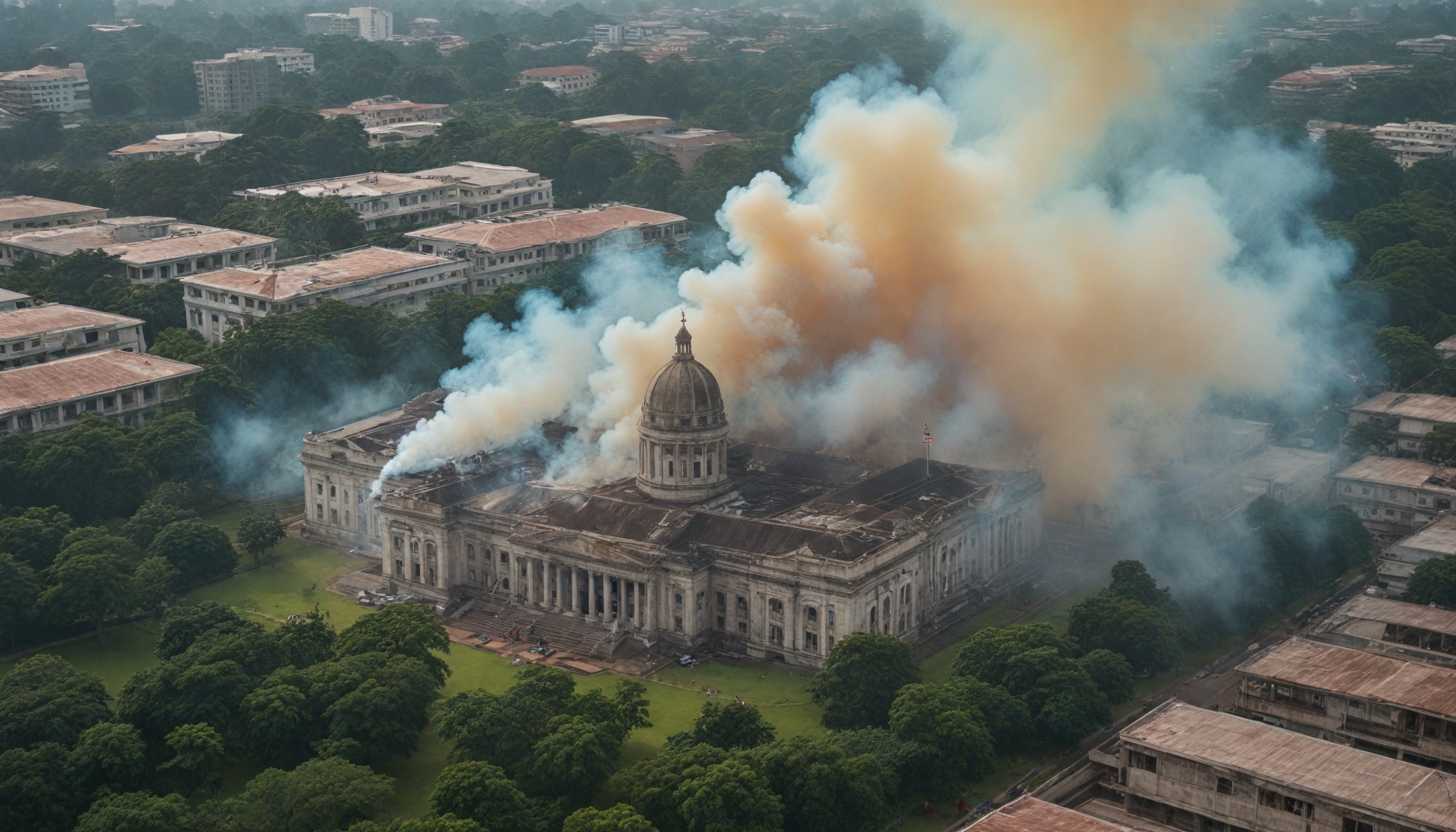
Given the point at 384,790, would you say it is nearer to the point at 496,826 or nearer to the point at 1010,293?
the point at 496,826

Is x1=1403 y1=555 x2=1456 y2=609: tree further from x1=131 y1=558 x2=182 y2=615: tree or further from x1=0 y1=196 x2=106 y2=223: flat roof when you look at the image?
x1=0 y1=196 x2=106 y2=223: flat roof

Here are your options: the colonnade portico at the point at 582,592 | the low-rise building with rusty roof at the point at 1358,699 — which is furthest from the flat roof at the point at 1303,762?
the colonnade portico at the point at 582,592

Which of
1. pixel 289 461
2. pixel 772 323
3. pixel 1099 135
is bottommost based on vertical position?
pixel 289 461

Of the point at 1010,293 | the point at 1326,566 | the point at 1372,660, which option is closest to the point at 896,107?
the point at 1010,293

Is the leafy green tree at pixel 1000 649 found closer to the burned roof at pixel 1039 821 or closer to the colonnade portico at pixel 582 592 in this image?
the burned roof at pixel 1039 821

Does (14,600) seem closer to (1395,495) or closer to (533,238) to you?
(1395,495)

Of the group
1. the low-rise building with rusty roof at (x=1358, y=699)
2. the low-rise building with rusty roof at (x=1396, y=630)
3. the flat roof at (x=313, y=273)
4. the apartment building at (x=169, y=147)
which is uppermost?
the apartment building at (x=169, y=147)

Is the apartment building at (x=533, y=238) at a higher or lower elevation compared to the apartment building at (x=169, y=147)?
lower
